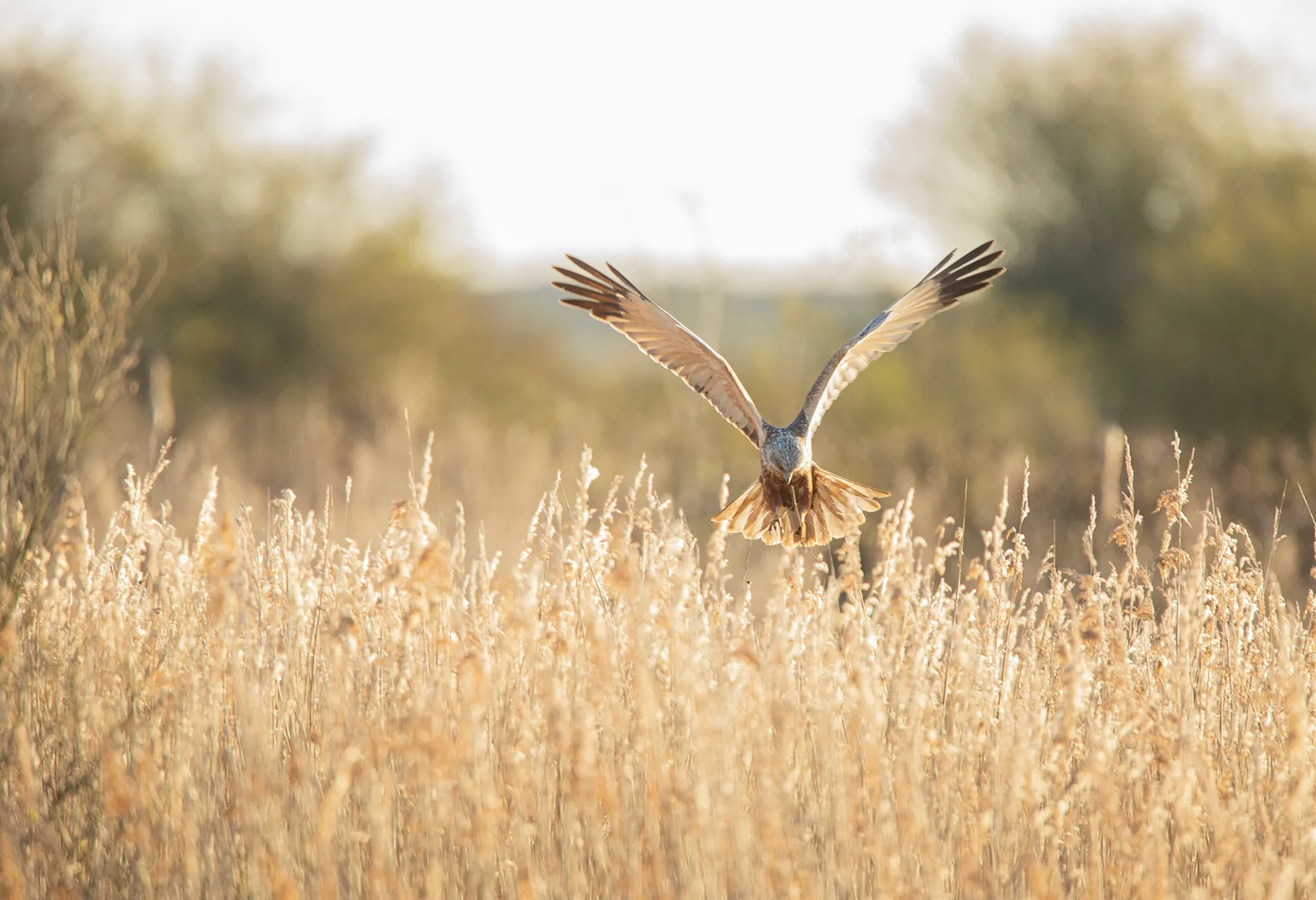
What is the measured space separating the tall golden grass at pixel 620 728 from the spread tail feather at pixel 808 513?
1.69 meters

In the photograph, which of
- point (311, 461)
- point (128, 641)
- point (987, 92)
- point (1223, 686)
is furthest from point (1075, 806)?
point (987, 92)

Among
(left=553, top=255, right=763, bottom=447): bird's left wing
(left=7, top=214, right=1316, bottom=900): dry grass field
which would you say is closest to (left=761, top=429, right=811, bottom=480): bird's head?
(left=553, top=255, right=763, bottom=447): bird's left wing

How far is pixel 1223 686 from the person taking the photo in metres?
4.05

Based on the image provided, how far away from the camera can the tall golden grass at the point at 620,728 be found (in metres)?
3.17

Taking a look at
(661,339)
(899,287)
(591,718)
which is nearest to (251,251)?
(899,287)

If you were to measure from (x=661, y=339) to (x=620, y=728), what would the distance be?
119 inches

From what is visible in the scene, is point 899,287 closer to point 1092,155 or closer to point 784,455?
point 1092,155

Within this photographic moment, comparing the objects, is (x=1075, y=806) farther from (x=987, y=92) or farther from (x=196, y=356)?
(x=987, y=92)

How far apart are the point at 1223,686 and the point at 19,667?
3.48 m

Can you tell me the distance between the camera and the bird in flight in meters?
5.91

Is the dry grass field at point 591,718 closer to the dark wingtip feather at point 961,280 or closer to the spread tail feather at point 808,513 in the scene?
the spread tail feather at point 808,513

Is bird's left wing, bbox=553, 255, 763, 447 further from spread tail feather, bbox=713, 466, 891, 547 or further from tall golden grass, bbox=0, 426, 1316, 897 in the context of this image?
tall golden grass, bbox=0, 426, 1316, 897

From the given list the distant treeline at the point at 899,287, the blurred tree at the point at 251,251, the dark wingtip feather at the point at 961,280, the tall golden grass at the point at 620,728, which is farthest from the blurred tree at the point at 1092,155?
the tall golden grass at the point at 620,728

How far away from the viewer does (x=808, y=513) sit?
19.8ft
